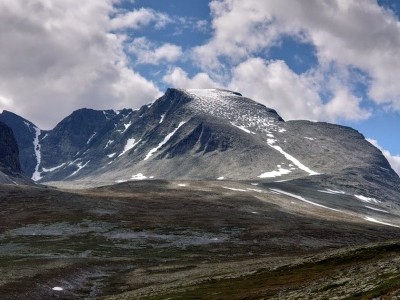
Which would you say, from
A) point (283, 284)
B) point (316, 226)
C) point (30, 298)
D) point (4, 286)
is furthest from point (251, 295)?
point (316, 226)

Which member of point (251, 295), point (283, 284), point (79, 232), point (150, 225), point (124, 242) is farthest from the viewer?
point (150, 225)

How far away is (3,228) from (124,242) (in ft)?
118

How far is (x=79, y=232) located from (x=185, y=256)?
3968 cm

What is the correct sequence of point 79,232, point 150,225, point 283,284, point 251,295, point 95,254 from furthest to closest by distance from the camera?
point 150,225, point 79,232, point 95,254, point 283,284, point 251,295

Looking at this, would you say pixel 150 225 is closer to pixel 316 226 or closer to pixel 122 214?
pixel 122 214

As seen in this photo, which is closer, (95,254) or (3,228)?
(95,254)

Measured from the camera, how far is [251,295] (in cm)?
4503

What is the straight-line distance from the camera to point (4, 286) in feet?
192

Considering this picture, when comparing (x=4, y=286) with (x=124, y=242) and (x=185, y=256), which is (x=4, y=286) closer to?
(x=185, y=256)

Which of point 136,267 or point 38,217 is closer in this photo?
point 136,267

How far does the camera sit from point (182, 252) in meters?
106

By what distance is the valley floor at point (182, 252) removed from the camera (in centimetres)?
4968

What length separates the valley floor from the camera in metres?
49.7

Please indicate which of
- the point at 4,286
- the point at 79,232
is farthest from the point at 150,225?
the point at 4,286
